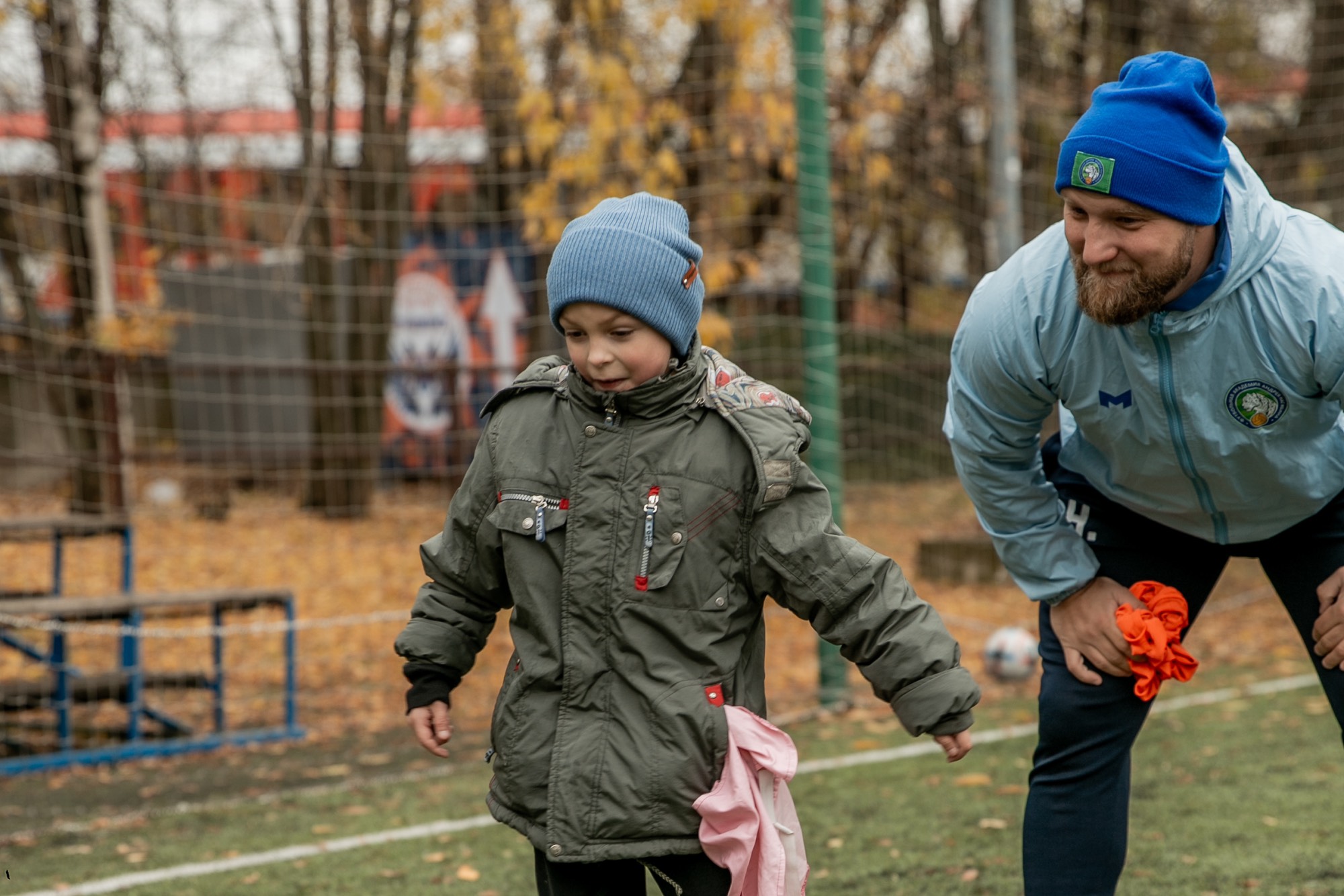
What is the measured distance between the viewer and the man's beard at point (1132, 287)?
89.4 inches

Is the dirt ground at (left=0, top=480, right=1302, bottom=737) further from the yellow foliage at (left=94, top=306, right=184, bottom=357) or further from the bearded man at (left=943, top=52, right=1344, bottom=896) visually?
the bearded man at (left=943, top=52, right=1344, bottom=896)

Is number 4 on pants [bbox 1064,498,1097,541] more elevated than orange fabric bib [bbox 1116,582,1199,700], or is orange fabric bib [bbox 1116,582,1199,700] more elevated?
number 4 on pants [bbox 1064,498,1097,541]

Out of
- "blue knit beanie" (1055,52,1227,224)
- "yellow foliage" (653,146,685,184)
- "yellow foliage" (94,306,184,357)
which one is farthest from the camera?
"yellow foliage" (94,306,184,357)

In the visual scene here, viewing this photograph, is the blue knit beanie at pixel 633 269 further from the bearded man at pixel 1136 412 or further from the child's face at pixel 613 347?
the bearded man at pixel 1136 412

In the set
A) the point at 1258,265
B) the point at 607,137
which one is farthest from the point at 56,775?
the point at 1258,265

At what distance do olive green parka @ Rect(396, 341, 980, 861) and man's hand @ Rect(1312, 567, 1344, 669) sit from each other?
0.75 metres

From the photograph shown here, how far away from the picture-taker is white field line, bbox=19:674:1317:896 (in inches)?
156

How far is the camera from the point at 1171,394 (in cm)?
240

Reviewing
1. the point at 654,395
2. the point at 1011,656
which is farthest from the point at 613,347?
the point at 1011,656

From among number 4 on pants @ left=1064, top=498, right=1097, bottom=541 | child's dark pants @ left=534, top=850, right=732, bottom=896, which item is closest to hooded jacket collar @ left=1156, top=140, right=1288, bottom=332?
number 4 on pants @ left=1064, top=498, right=1097, bottom=541

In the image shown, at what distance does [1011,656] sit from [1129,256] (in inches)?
161

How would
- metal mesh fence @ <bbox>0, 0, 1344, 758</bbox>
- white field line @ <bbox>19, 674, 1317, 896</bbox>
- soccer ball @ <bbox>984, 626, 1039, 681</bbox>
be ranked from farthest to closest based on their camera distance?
1. metal mesh fence @ <bbox>0, 0, 1344, 758</bbox>
2. soccer ball @ <bbox>984, 626, 1039, 681</bbox>
3. white field line @ <bbox>19, 674, 1317, 896</bbox>

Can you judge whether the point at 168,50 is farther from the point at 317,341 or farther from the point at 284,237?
the point at 317,341

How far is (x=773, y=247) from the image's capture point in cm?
830
